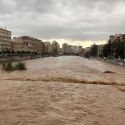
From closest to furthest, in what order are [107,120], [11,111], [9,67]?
[107,120], [11,111], [9,67]

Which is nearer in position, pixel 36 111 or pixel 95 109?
pixel 36 111

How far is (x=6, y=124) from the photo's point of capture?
1388cm

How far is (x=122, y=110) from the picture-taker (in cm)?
1784

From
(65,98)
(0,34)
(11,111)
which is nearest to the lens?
(11,111)

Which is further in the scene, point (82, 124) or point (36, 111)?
point (36, 111)

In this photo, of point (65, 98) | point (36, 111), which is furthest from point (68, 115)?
point (65, 98)

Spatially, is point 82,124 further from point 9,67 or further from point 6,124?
point 9,67

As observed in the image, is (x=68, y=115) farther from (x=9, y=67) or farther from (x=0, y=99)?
(x=9, y=67)

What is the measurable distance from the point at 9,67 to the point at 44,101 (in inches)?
1486

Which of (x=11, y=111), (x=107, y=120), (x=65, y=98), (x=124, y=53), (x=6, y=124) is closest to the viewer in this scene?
(x=6, y=124)

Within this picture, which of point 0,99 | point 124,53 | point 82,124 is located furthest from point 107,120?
point 124,53

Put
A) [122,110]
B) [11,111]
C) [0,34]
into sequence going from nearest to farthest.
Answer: [11,111]
[122,110]
[0,34]

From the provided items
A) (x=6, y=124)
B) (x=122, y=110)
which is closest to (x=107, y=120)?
(x=122, y=110)

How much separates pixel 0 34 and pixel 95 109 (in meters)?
161
